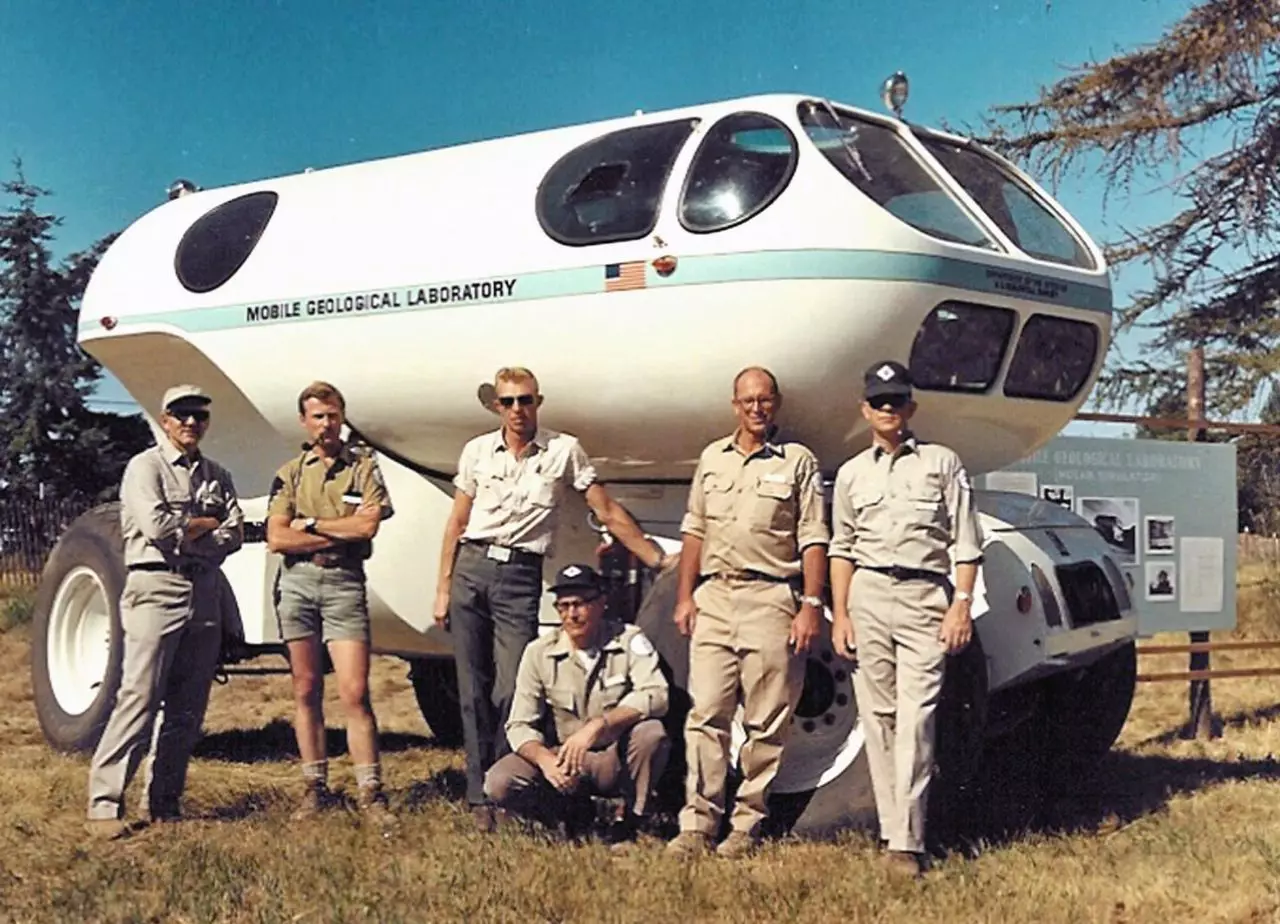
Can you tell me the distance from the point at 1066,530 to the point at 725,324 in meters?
1.99

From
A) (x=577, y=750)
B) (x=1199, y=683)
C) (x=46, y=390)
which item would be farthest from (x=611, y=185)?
(x=46, y=390)

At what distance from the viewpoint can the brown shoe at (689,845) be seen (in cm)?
590

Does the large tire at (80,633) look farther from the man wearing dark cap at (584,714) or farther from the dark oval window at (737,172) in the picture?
the dark oval window at (737,172)

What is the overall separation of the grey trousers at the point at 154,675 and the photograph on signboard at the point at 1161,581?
17.7 feet

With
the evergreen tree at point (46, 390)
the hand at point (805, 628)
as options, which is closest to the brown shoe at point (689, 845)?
the hand at point (805, 628)

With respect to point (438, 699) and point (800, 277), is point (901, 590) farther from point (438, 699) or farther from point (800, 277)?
point (438, 699)

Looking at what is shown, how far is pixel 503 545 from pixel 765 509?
111 centimetres

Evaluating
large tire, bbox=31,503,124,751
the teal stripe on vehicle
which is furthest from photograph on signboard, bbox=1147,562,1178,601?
large tire, bbox=31,503,124,751

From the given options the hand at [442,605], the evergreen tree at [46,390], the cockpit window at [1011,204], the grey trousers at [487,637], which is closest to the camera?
the grey trousers at [487,637]

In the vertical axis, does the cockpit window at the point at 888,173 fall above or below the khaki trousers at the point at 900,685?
above

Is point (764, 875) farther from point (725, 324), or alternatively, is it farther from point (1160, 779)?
point (1160, 779)

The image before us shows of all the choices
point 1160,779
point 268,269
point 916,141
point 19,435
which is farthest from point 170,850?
point 19,435

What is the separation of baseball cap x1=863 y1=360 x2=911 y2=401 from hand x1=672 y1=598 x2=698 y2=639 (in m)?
1.03

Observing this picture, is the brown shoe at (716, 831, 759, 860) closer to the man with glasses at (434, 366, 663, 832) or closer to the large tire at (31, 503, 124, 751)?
the man with glasses at (434, 366, 663, 832)
